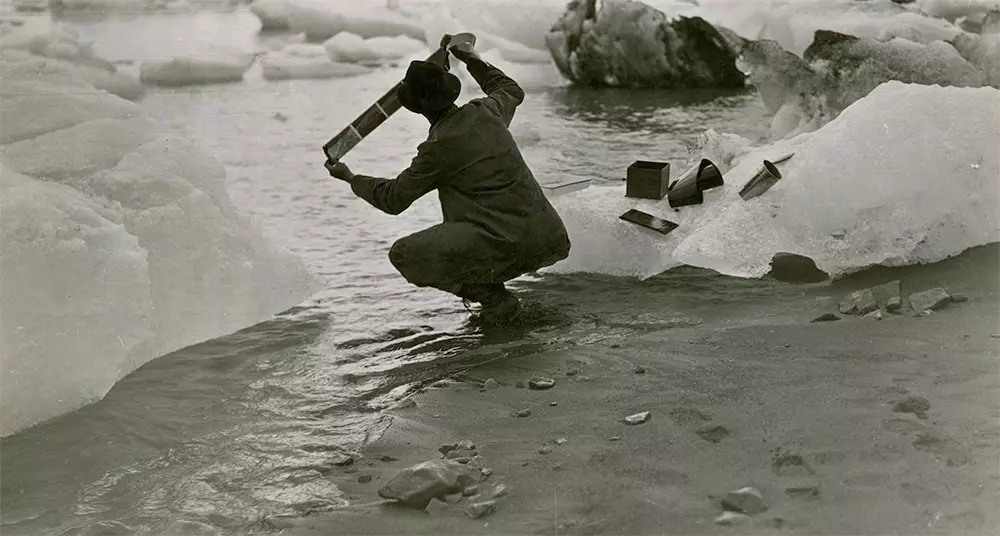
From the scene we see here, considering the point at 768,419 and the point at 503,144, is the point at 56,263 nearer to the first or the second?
the point at 503,144

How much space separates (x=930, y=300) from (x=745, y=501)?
155cm

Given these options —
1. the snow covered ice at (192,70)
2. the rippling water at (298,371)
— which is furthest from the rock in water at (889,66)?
the snow covered ice at (192,70)

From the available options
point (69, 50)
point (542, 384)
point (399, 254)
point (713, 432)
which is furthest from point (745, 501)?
point (69, 50)

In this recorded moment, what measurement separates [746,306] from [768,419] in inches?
45.6

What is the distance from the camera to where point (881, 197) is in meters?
3.73

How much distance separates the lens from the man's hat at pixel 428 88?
3.34m

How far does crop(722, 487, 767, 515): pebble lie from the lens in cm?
198

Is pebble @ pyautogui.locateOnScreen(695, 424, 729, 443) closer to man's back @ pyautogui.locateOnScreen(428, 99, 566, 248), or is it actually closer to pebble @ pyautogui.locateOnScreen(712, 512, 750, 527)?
pebble @ pyautogui.locateOnScreen(712, 512, 750, 527)

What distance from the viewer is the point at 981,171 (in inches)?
150

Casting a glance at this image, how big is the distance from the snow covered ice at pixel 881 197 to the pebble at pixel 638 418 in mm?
1308

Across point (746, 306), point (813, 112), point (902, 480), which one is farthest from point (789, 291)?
point (813, 112)

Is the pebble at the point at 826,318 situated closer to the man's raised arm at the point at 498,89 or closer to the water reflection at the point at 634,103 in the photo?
the man's raised arm at the point at 498,89

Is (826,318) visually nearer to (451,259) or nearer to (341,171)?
(451,259)

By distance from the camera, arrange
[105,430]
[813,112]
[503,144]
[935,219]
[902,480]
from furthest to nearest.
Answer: [813,112] < [935,219] < [503,144] < [105,430] < [902,480]
